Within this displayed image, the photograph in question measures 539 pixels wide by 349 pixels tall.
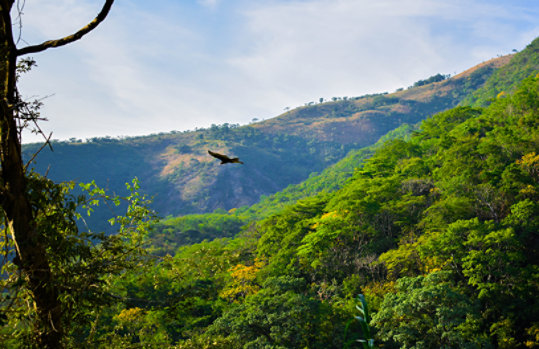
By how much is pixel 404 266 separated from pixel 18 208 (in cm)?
1496

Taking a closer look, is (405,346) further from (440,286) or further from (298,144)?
(298,144)

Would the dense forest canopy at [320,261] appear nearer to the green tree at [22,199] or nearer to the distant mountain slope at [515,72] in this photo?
the green tree at [22,199]

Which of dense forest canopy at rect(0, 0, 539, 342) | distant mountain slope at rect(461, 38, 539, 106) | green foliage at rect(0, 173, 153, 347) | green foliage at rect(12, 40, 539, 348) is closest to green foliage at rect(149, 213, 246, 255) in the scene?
dense forest canopy at rect(0, 0, 539, 342)

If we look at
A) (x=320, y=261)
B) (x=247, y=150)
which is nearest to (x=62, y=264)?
(x=320, y=261)

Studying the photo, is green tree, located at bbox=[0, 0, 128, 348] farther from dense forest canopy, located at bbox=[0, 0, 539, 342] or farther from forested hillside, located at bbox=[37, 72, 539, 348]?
forested hillside, located at bbox=[37, 72, 539, 348]

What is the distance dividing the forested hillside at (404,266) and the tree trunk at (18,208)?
156cm

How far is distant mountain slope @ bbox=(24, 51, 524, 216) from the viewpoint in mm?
91188

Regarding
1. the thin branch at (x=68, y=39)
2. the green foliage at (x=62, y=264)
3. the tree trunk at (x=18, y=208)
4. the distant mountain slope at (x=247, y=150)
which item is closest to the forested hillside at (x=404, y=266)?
the green foliage at (x=62, y=264)

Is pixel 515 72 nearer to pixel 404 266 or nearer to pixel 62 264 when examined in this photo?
pixel 404 266

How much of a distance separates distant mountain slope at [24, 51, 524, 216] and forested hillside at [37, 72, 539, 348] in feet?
220

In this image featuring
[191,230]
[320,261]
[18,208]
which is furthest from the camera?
[191,230]

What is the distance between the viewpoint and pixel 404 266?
1591 centimetres

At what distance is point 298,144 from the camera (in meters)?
113

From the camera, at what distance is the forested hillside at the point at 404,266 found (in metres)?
12.1
